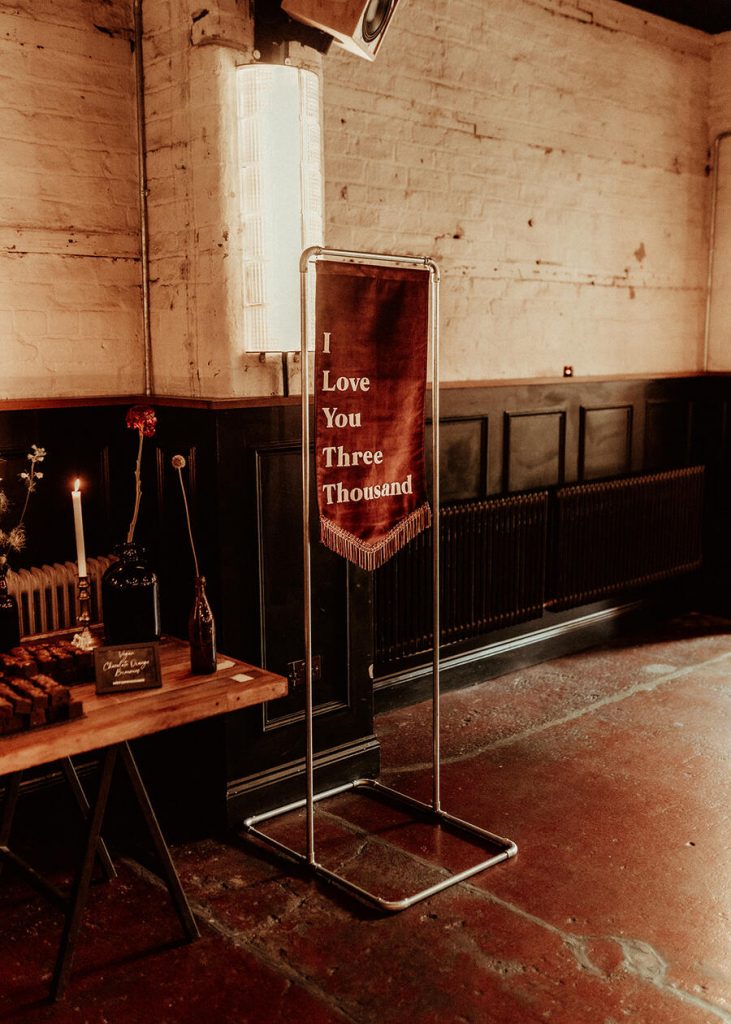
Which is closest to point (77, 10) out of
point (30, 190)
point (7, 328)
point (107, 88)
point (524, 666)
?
point (107, 88)

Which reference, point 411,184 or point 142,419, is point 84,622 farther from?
point 411,184

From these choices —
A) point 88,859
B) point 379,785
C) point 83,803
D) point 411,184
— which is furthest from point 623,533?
point 88,859

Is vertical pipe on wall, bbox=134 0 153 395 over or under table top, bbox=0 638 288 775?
over

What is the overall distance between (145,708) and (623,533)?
134 inches

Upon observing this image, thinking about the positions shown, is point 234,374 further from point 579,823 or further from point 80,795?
point 579,823

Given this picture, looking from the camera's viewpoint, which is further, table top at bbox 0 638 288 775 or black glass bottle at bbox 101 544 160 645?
black glass bottle at bbox 101 544 160 645

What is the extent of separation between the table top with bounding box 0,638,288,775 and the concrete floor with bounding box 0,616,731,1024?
1.96ft

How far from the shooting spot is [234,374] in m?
3.03

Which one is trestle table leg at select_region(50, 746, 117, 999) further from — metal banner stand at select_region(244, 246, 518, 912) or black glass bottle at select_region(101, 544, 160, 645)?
metal banner stand at select_region(244, 246, 518, 912)

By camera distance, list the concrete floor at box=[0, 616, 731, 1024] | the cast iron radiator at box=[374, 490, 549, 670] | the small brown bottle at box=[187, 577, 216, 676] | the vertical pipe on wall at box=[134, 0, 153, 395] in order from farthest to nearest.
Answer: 1. the cast iron radiator at box=[374, 490, 549, 670]
2. the vertical pipe on wall at box=[134, 0, 153, 395]
3. the small brown bottle at box=[187, 577, 216, 676]
4. the concrete floor at box=[0, 616, 731, 1024]

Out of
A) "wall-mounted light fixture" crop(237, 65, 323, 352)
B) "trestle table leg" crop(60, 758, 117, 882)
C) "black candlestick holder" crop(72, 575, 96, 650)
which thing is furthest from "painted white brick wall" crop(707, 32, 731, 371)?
"trestle table leg" crop(60, 758, 117, 882)

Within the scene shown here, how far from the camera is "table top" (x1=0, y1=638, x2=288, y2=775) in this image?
2096 millimetres

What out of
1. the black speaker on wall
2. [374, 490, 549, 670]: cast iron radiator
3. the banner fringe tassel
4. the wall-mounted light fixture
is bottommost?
[374, 490, 549, 670]: cast iron radiator

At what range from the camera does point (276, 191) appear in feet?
9.66
